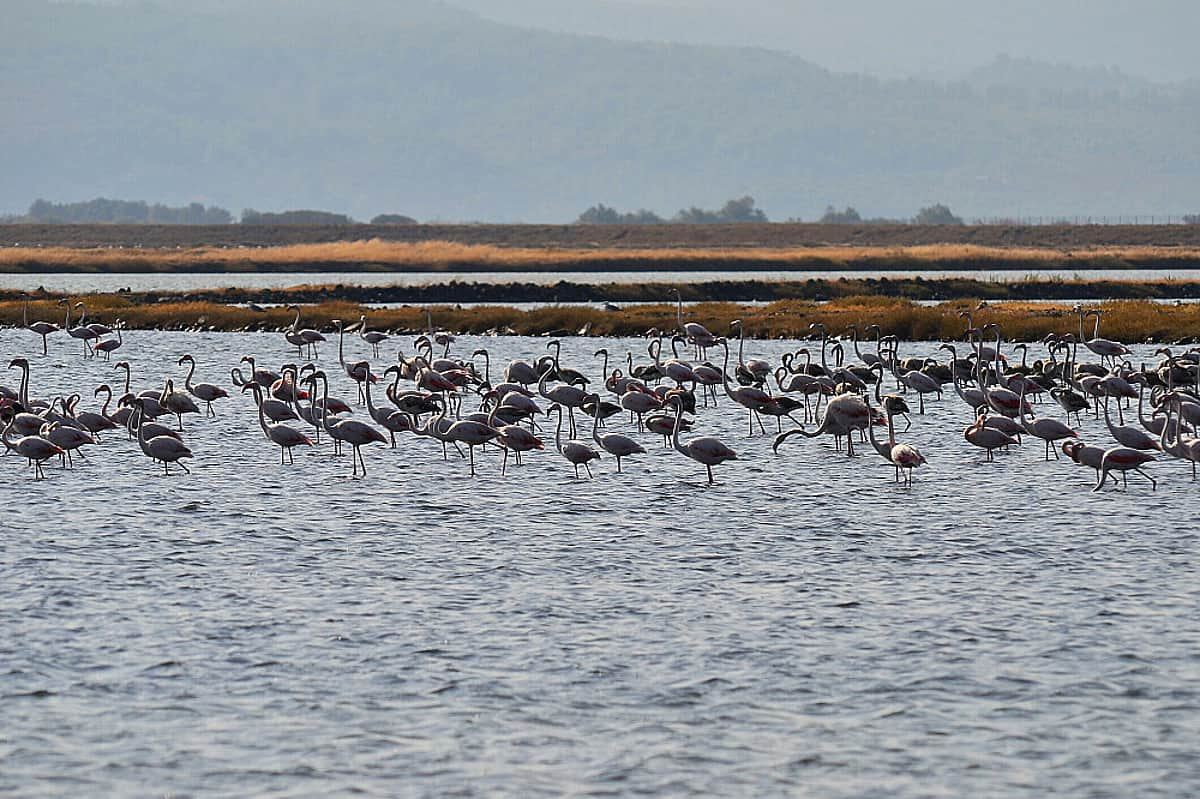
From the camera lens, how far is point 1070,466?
25047 mm

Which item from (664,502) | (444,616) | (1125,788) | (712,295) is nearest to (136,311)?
(712,295)

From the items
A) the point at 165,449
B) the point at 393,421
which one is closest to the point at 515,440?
the point at 393,421

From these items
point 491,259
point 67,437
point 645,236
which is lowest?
point 67,437

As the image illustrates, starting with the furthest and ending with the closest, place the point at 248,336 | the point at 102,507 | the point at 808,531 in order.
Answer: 1. the point at 248,336
2. the point at 102,507
3. the point at 808,531

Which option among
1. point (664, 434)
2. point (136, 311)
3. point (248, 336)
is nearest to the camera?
point (664, 434)

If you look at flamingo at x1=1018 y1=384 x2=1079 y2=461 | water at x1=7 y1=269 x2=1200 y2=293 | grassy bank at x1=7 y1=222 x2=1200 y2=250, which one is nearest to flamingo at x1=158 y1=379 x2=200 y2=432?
flamingo at x1=1018 y1=384 x2=1079 y2=461

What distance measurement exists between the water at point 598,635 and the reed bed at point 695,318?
80.8ft

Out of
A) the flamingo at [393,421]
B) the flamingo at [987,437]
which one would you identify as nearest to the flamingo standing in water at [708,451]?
the flamingo at [987,437]

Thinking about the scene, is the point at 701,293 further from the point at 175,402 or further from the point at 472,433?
the point at 472,433

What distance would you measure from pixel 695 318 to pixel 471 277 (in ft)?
164

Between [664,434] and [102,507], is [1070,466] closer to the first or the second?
[664,434]

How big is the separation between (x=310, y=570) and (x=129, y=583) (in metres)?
1.81

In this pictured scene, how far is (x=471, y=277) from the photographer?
105 meters

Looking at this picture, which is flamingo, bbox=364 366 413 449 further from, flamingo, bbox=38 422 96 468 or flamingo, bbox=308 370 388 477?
flamingo, bbox=38 422 96 468
